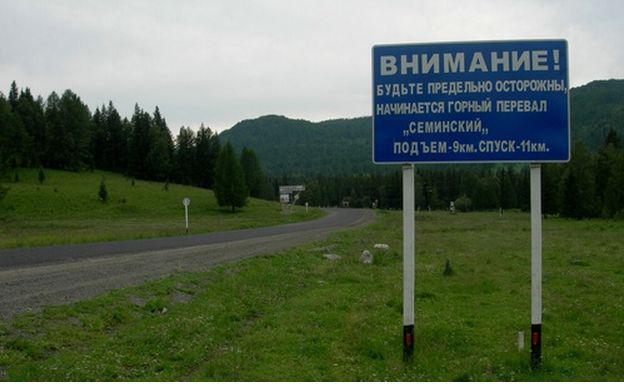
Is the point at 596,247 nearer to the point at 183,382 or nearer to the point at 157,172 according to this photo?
the point at 183,382

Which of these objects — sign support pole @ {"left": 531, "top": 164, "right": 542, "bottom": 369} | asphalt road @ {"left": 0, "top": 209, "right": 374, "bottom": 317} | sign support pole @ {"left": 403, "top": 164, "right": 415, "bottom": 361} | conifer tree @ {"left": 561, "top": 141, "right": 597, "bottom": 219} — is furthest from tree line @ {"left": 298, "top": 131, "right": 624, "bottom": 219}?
sign support pole @ {"left": 403, "top": 164, "right": 415, "bottom": 361}

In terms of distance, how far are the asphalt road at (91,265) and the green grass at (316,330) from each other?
4.52 feet

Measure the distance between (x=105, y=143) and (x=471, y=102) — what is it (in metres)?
132

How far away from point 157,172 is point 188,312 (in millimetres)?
115437

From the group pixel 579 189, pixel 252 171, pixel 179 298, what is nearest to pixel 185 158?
pixel 252 171

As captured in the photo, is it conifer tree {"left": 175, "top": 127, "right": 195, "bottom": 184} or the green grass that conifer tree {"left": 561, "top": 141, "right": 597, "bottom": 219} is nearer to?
the green grass

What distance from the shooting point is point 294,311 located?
1220 centimetres

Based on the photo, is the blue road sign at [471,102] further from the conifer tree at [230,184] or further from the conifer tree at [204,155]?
the conifer tree at [204,155]

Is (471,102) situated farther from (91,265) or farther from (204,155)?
(204,155)

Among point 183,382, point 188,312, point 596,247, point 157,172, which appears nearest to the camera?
point 183,382

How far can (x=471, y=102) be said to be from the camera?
28.2ft

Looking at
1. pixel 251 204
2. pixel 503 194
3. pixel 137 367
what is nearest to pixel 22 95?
pixel 251 204

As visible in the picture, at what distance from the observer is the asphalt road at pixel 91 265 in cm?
1338

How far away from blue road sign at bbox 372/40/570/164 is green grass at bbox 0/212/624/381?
2988 mm
